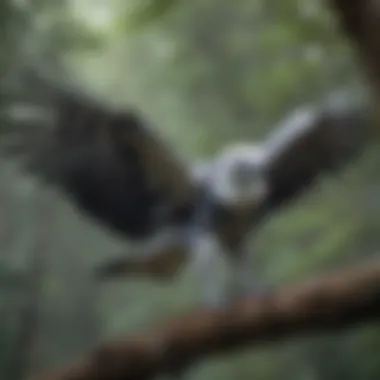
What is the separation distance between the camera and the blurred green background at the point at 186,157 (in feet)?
4.42

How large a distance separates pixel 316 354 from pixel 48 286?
0.41 m

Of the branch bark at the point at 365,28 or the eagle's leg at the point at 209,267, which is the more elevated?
the branch bark at the point at 365,28

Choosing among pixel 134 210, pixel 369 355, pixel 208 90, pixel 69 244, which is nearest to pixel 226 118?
pixel 208 90

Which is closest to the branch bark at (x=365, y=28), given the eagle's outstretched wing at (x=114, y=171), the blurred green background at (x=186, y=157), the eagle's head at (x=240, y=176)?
the blurred green background at (x=186, y=157)

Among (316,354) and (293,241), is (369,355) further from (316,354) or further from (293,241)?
(293,241)

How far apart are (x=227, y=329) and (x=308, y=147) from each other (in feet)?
0.98

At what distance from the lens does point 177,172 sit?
1.39 m

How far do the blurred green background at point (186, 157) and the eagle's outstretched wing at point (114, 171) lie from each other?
35 millimetres

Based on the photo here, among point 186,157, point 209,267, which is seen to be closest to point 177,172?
point 186,157

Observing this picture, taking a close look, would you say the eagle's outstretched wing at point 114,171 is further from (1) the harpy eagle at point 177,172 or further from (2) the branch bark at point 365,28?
(2) the branch bark at point 365,28

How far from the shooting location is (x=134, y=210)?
1.40 m

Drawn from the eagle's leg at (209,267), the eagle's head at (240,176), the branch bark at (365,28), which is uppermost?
the branch bark at (365,28)

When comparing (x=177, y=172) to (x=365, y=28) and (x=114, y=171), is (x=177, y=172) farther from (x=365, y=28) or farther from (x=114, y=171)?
(x=365, y=28)

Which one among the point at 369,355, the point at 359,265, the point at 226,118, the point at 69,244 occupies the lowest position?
the point at 369,355
